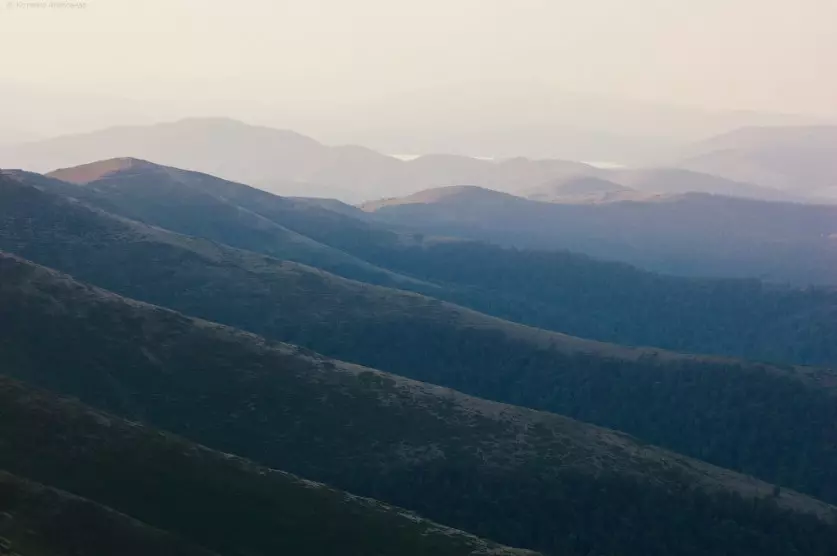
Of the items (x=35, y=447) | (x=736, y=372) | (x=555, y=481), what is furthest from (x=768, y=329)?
(x=35, y=447)

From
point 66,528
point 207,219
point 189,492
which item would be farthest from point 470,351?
point 207,219

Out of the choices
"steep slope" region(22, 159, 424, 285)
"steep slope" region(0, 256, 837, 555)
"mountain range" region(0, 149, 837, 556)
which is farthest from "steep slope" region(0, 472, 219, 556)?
"steep slope" region(22, 159, 424, 285)

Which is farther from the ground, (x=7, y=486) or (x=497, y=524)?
(x=7, y=486)

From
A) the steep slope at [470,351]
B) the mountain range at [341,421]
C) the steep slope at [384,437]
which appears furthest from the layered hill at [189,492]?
the steep slope at [470,351]

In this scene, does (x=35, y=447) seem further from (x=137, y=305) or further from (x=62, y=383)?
(x=137, y=305)

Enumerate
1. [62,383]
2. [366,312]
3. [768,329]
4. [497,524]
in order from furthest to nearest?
[768,329] < [366,312] < [62,383] < [497,524]

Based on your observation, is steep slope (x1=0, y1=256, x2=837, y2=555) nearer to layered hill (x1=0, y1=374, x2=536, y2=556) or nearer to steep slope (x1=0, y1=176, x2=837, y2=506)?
layered hill (x1=0, y1=374, x2=536, y2=556)
